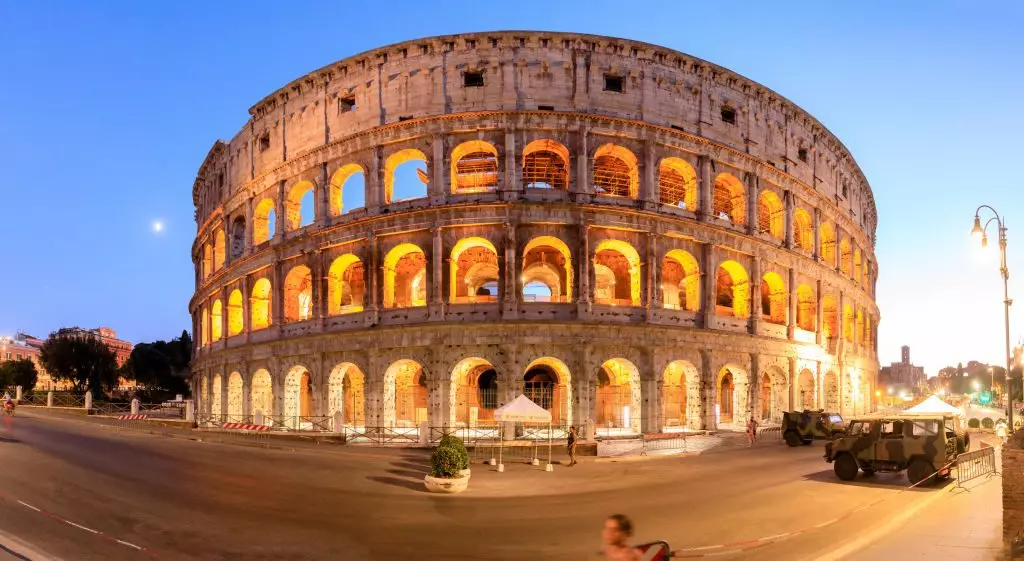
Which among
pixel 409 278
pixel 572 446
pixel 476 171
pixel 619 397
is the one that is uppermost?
pixel 476 171

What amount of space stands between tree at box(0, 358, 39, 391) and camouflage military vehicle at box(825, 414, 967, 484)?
9895 cm

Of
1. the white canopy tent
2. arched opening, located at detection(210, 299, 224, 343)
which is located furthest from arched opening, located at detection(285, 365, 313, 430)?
the white canopy tent

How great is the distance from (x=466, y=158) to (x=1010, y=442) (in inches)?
1082

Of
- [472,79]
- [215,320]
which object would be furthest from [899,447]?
[215,320]

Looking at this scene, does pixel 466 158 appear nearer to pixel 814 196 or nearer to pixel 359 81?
pixel 359 81

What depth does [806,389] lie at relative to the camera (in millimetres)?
36531

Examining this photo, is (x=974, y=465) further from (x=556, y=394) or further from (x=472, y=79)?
(x=472, y=79)

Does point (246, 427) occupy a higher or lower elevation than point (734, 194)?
lower

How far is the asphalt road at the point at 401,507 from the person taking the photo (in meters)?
10.8

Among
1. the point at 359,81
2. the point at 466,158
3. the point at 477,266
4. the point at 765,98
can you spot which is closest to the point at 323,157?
the point at 359,81

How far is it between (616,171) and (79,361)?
6141cm

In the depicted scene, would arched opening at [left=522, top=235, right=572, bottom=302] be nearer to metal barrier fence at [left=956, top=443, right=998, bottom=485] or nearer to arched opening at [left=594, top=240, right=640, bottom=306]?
arched opening at [left=594, top=240, right=640, bottom=306]

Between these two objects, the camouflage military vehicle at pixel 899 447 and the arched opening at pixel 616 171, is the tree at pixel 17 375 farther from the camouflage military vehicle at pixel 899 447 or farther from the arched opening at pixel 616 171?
the camouflage military vehicle at pixel 899 447

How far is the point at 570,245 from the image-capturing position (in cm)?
2770
